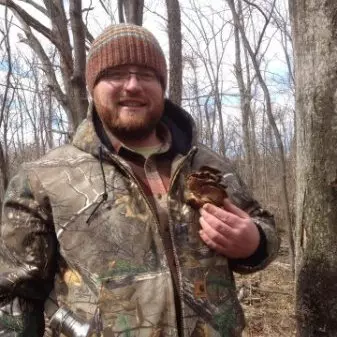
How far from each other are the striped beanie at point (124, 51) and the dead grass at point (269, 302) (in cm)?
342

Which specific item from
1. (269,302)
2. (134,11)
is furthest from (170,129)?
(269,302)

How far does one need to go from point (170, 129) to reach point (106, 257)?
29.1 inches

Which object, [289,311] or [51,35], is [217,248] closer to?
[51,35]

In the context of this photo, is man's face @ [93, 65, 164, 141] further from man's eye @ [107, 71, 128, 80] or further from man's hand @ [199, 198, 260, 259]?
man's hand @ [199, 198, 260, 259]

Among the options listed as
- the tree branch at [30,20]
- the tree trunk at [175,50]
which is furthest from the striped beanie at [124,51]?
the tree trunk at [175,50]

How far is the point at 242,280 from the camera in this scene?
802 centimetres

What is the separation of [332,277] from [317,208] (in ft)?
0.93

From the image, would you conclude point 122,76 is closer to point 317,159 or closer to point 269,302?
point 317,159

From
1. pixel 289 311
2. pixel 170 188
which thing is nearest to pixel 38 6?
pixel 170 188

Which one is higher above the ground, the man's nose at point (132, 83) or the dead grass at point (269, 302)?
the man's nose at point (132, 83)

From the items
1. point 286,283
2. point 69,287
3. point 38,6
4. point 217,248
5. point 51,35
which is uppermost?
point 38,6

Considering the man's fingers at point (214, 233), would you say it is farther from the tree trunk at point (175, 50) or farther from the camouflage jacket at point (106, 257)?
the tree trunk at point (175, 50)

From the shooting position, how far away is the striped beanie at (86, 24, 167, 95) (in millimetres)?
1867

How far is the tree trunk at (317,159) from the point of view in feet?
5.78
